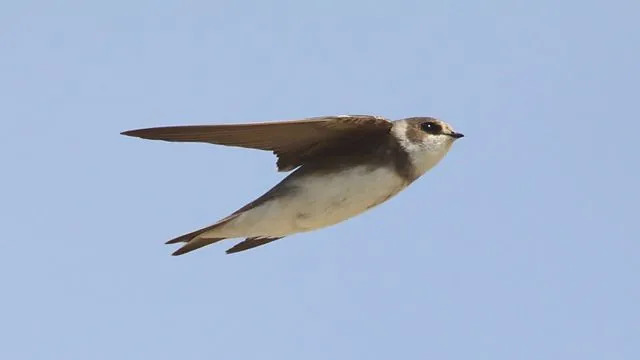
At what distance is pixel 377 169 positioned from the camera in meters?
6.26

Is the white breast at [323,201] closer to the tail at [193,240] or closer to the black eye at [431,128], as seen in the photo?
the tail at [193,240]

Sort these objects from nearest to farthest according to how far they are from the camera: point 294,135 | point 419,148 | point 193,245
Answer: point 294,135 → point 419,148 → point 193,245

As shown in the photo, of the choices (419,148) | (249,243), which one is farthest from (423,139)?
(249,243)

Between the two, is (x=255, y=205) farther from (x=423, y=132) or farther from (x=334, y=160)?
(x=423, y=132)

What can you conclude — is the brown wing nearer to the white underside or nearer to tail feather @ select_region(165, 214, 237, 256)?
the white underside

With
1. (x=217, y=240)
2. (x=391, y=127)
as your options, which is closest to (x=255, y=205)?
(x=217, y=240)

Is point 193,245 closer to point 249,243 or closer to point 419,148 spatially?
point 249,243

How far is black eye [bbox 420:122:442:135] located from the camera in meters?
6.43

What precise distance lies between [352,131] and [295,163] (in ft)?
1.27

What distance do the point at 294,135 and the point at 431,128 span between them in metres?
0.76

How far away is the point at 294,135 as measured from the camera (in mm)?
6203

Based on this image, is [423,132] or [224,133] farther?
[423,132]

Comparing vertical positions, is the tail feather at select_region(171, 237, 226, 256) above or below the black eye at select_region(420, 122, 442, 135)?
below

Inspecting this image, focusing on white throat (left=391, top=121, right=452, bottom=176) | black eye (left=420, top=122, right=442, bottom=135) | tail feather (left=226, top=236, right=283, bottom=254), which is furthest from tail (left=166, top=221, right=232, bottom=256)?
black eye (left=420, top=122, right=442, bottom=135)
